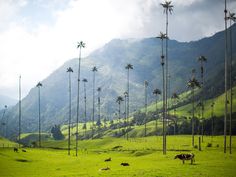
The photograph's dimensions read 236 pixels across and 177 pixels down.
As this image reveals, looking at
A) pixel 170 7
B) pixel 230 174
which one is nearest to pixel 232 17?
pixel 170 7

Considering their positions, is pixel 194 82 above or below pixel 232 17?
below

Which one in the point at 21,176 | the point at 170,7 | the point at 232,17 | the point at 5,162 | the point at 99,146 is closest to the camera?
the point at 21,176

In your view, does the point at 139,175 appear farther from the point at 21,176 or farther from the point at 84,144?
the point at 84,144

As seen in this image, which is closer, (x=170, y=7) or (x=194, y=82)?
(x=170, y=7)

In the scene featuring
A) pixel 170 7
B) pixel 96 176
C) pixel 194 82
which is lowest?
pixel 96 176

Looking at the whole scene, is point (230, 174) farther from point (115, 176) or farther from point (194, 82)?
point (194, 82)

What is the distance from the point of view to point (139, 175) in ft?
137

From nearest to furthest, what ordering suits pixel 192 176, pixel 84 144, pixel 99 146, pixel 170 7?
1. pixel 192 176
2. pixel 170 7
3. pixel 99 146
4. pixel 84 144

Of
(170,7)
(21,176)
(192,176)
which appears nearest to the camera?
(192,176)

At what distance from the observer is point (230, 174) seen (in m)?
40.1

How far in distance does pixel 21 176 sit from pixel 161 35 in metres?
67.3

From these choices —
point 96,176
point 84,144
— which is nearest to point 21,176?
point 96,176

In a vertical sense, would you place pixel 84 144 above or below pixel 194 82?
below

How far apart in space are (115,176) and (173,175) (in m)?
8.26
